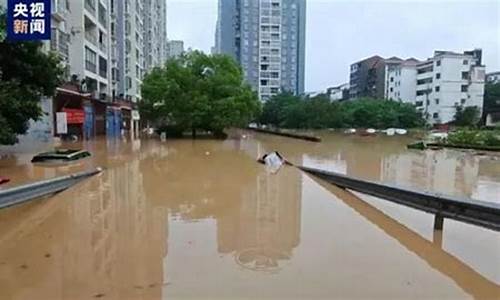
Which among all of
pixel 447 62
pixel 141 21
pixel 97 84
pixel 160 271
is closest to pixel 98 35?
pixel 97 84

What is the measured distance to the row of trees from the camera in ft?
263

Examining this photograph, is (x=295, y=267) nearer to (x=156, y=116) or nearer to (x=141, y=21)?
(x=156, y=116)

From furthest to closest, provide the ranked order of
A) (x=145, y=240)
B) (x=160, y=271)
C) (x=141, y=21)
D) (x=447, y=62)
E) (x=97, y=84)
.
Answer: (x=447, y=62), (x=141, y=21), (x=97, y=84), (x=145, y=240), (x=160, y=271)

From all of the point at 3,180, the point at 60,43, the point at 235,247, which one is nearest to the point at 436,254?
the point at 235,247

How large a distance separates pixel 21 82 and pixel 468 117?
77588mm

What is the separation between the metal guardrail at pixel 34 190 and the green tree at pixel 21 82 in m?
5.14

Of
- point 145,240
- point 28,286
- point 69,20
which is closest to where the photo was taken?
point 28,286

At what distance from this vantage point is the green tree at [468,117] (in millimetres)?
81938

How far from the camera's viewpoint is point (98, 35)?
47.5 meters

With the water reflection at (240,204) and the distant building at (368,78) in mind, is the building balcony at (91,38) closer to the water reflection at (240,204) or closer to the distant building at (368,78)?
the water reflection at (240,204)

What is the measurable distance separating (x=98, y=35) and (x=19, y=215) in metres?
41.1

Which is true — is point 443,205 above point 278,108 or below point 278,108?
below

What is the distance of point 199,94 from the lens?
4653cm

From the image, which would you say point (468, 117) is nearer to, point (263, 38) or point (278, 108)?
point (278, 108)
